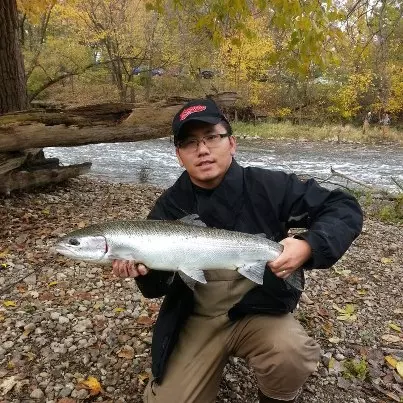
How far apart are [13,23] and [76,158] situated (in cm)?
824

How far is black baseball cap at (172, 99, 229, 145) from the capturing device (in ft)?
8.08

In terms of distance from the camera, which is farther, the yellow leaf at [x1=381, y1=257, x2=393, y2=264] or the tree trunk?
the tree trunk

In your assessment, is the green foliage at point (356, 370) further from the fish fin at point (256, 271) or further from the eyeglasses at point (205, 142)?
the eyeglasses at point (205, 142)

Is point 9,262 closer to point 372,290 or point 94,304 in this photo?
point 94,304

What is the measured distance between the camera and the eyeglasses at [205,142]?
2.52m

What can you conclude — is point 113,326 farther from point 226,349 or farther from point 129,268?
point 129,268

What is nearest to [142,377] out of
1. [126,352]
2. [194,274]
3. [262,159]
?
[126,352]

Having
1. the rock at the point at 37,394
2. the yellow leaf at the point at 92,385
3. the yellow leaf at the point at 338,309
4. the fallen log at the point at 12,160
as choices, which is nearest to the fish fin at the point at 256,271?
the yellow leaf at the point at 92,385

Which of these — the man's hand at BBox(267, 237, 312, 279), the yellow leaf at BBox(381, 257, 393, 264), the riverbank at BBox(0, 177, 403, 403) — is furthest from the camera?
the yellow leaf at BBox(381, 257, 393, 264)

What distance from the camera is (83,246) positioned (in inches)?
87.1

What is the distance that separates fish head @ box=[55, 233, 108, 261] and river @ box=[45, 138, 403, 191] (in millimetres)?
8120

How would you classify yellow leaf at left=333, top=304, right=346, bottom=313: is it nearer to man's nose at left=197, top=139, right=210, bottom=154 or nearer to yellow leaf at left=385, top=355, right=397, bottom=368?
yellow leaf at left=385, top=355, right=397, bottom=368

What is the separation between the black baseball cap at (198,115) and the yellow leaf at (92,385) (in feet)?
5.70

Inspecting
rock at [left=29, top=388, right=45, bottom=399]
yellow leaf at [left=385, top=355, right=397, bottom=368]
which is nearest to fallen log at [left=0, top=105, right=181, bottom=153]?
rock at [left=29, top=388, right=45, bottom=399]
